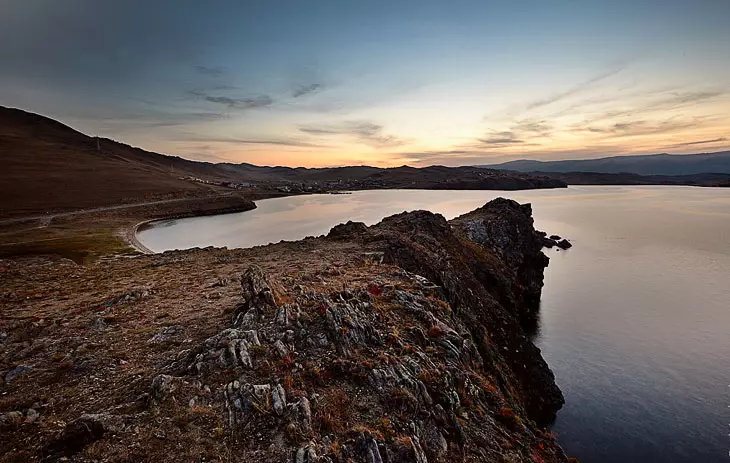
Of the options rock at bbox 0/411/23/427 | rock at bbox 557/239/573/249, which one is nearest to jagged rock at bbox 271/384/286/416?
rock at bbox 0/411/23/427

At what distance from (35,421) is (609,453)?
31.6 m

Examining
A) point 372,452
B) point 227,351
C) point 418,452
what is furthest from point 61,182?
point 418,452

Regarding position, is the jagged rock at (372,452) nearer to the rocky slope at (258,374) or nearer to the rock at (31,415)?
the rocky slope at (258,374)

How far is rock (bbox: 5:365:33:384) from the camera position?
528 inches

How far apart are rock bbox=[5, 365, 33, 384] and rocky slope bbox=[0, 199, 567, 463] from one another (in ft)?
0.19

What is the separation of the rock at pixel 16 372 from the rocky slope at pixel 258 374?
6 cm

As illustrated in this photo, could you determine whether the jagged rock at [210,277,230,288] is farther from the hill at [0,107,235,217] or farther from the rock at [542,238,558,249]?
the hill at [0,107,235,217]

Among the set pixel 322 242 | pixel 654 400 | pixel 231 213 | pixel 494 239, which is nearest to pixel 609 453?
pixel 654 400

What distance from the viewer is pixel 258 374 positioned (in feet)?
43.7

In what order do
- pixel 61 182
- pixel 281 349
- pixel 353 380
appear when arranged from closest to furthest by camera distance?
pixel 353 380 → pixel 281 349 → pixel 61 182

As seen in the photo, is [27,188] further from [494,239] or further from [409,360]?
[409,360]

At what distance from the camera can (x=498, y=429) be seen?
48.4 ft

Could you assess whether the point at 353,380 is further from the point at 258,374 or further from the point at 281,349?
the point at 258,374

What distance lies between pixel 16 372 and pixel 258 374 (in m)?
9.25
